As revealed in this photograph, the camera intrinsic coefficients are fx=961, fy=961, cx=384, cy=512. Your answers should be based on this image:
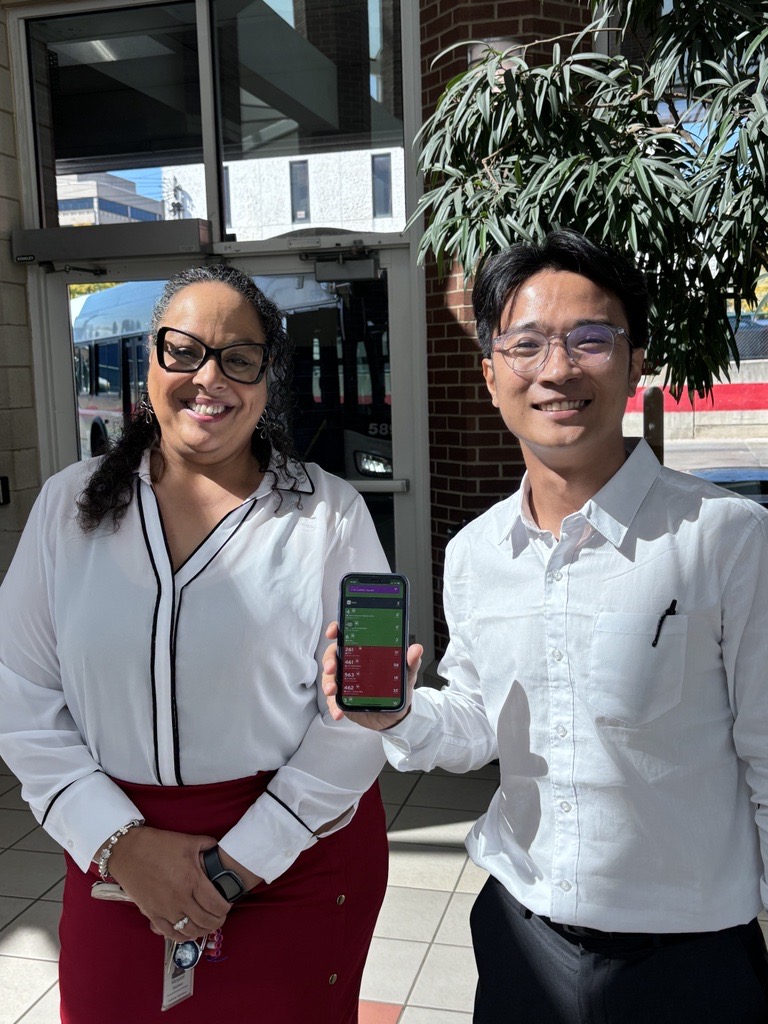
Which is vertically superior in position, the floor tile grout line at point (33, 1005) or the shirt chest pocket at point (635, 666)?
the shirt chest pocket at point (635, 666)

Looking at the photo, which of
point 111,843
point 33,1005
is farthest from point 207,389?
point 33,1005

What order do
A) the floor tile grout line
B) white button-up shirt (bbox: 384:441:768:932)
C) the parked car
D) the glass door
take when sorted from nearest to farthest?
white button-up shirt (bbox: 384:441:768:932) → the floor tile grout line → the parked car → the glass door

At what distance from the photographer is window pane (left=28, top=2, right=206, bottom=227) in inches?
214

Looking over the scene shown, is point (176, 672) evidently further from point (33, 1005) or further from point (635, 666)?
point (33, 1005)

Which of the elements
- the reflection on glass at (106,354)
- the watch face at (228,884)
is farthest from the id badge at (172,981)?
the reflection on glass at (106,354)

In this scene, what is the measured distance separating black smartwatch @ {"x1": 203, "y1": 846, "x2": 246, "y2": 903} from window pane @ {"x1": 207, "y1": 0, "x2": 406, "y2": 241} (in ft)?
14.0

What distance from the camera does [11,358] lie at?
5.53 metres

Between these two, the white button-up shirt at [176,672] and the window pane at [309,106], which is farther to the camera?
the window pane at [309,106]

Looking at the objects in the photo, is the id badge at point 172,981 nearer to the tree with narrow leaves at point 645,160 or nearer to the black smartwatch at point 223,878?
the black smartwatch at point 223,878

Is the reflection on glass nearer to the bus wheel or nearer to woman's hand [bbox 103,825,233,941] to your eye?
the bus wheel

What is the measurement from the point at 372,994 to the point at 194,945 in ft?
4.71

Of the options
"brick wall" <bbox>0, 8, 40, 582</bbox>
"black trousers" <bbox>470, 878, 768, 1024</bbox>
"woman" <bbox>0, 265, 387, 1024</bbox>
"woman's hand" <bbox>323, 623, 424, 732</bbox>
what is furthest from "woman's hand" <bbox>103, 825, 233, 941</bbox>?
"brick wall" <bbox>0, 8, 40, 582</bbox>

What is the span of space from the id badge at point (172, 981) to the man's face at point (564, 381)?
97 centimetres

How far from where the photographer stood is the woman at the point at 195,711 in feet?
4.95
